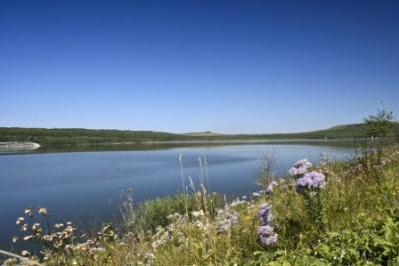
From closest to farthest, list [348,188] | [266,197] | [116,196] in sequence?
[348,188] < [266,197] < [116,196]

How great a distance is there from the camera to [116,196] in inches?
778

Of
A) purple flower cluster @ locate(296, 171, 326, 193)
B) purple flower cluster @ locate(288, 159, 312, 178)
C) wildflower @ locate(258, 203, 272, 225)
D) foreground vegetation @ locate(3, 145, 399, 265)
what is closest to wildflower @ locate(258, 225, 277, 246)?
foreground vegetation @ locate(3, 145, 399, 265)

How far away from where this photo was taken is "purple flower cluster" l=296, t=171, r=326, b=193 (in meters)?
4.20

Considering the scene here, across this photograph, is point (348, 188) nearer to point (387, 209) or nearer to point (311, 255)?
point (387, 209)

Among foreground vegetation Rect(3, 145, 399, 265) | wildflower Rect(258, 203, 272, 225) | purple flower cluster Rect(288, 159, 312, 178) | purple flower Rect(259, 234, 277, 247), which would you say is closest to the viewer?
foreground vegetation Rect(3, 145, 399, 265)

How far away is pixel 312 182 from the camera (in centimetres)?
418

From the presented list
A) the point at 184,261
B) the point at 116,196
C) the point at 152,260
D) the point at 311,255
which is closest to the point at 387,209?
the point at 311,255

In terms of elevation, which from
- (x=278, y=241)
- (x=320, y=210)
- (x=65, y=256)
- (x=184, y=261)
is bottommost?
(x=65, y=256)

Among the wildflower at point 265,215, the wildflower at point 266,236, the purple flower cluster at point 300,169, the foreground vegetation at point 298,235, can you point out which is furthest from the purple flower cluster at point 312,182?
the wildflower at point 266,236

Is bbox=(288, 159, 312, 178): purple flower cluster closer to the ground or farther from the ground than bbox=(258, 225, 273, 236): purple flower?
farther from the ground

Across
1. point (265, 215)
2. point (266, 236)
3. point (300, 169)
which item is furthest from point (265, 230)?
point (300, 169)

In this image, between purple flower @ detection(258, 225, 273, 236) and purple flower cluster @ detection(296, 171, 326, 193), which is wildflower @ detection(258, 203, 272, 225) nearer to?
purple flower @ detection(258, 225, 273, 236)

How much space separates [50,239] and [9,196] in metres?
18.0

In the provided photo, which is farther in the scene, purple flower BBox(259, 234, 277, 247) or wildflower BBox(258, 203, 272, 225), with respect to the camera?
wildflower BBox(258, 203, 272, 225)
